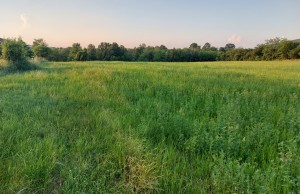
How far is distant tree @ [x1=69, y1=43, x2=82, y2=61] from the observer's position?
83475 millimetres

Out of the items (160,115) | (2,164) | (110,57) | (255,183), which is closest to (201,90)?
(160,115)

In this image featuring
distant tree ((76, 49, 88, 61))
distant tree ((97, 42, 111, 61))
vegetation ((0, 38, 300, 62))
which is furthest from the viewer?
distant tree ((97, 42, 111, 61))

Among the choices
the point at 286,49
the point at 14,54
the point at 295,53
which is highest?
the point at 286,49

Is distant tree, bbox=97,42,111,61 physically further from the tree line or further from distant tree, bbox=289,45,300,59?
distant tree, bbox=289,45,300,59

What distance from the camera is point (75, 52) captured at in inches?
3440

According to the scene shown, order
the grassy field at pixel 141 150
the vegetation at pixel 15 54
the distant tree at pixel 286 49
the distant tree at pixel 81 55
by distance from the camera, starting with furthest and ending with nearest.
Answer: the distant tree at pixel 81 55 → the distant tree at pixel 286 49 → the vegetation at pixel 15 54 → the grassy field at pixel 141 150

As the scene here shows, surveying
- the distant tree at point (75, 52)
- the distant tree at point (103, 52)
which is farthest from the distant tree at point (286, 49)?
the distant tree at point (75, 52)

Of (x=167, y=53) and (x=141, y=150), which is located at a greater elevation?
(x=167, y=53)

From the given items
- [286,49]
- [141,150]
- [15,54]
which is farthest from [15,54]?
→ [286,49]

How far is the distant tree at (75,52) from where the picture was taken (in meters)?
83.5

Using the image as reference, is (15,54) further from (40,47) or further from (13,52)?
(40,47)

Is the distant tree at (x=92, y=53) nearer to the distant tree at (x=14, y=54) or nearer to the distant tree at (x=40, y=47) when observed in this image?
the distant tree at (x=40, y=47)

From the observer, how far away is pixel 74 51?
88.0 m

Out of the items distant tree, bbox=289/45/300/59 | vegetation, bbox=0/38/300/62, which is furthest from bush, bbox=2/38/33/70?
distant tree, bbox=289/45/300/59
